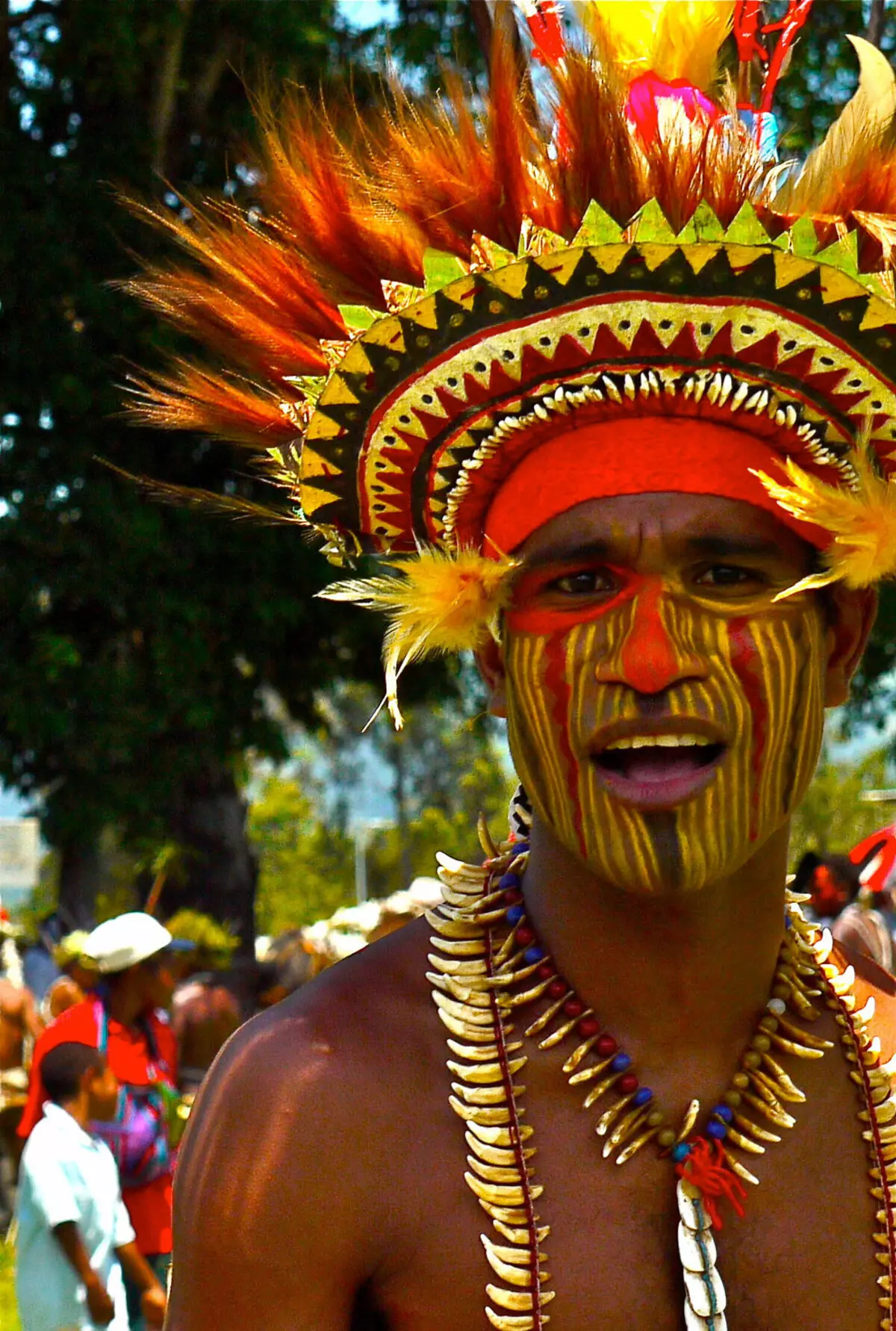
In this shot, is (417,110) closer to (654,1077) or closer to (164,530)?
(654,1077)

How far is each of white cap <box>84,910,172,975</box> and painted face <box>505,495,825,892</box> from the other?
4782 millimetres

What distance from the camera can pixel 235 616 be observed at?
15469 millimetres

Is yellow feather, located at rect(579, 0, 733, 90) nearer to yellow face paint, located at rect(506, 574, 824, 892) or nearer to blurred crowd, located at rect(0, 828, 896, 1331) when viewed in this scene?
yellow face paint, located at rect(506, 574, 824, 892)

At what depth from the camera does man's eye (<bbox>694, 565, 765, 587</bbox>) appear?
2.61 m

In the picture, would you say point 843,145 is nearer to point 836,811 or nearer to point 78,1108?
point 78,1108

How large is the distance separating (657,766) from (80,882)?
45.2 ft

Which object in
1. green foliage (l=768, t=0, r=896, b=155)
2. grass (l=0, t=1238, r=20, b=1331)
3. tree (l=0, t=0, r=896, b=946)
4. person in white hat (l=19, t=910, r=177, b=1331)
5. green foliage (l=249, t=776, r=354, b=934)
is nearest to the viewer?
person in white hat (l=19, t=910, r=177, b=1331)

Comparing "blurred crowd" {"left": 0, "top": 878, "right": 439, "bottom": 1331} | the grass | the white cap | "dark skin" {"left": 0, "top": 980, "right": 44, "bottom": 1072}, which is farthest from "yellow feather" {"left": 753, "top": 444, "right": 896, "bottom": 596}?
"dark skin" {"left": 0, "top": 980, "right": 44, "bottom": 1072}

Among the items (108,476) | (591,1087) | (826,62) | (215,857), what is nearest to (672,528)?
(591,1087)

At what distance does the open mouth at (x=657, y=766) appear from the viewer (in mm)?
2516

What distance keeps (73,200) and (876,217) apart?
12694 mm

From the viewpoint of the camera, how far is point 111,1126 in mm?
6676

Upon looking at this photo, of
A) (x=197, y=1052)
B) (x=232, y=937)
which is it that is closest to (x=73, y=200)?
(x=232, y=937)

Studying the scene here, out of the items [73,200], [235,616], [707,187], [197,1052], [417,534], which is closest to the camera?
[707,187]
